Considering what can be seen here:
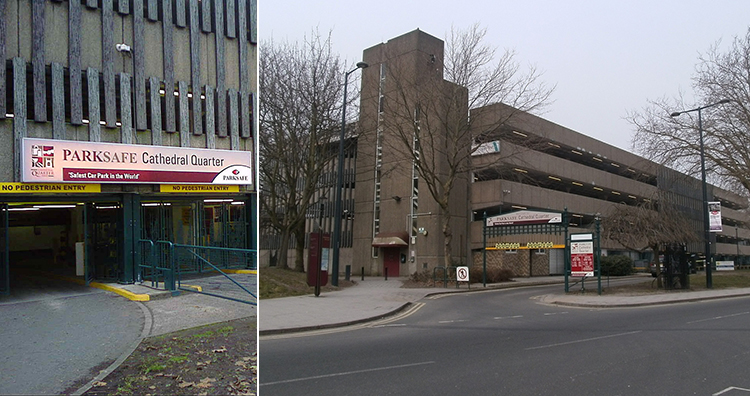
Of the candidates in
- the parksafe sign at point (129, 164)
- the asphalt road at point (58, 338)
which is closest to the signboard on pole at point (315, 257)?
the parksafe sign at point (129, 164)

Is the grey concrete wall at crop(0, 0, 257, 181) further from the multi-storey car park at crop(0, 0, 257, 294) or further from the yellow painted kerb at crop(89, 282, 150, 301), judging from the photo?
the yellow painted kerb at crop(89, 282, 150, 301)

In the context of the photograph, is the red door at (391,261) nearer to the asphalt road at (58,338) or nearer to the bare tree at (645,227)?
the bare tree at (645,227)

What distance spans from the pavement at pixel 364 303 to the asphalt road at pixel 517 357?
685 mm

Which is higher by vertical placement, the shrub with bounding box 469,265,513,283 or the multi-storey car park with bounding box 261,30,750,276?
the multi-storey car park with bounding box 261,30,750,276

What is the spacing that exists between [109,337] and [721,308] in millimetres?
18323

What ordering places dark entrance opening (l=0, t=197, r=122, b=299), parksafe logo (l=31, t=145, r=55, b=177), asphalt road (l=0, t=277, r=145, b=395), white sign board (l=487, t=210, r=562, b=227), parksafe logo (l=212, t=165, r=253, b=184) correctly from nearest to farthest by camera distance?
asphalt road (l=0, t=277, r=145, b=395), parksafe logo (l=212, t=165, r=253, b=184), parksafe logo (l=31, t=145, r=55, b=177), dark entrance opening (l=0, t=197, r=122, b=299), white sign board (l=487, t=210, r=562, b=227)

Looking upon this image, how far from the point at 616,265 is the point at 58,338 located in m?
38.2

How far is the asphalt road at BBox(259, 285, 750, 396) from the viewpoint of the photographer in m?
7.27

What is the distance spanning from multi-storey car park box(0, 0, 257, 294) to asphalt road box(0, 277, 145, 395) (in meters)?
2.08

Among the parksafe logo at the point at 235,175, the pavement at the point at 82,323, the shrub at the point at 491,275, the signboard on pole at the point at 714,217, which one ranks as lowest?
the shrub at the point at 491,275

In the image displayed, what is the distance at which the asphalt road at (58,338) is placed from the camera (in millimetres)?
4023

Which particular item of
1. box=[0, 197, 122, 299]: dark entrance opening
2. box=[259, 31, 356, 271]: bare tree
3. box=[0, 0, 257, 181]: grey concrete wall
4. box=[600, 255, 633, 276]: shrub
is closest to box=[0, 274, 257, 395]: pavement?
box=[0, 197, 122, 299]: dark entrance opening

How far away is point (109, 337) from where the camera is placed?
19.2ft

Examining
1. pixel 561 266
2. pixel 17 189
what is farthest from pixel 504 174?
pixel 17 189
